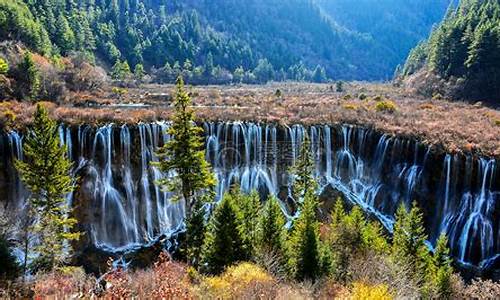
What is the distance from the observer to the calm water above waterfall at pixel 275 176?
42.8 metres

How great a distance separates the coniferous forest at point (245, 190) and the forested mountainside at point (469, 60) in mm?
354

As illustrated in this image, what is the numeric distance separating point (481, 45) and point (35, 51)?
268ft

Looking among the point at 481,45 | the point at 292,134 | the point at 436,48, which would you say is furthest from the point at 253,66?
the point at 292,134

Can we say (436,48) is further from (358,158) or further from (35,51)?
(35,51)

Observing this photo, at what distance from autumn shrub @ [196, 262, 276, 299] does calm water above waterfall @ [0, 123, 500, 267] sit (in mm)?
22089

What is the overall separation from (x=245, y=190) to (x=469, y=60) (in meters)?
53.0

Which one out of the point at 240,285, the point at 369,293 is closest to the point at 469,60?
the point at 369,293

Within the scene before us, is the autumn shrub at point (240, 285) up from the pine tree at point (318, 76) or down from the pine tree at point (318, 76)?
down

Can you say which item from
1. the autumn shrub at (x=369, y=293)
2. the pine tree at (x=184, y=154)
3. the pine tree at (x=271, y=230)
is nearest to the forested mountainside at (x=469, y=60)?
the pine tree at (x=271, y=230)

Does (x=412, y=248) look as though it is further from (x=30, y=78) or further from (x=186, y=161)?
(x=30, y=78)

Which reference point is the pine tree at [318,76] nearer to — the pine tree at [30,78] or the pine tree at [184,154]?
the pine tree at [30,78]

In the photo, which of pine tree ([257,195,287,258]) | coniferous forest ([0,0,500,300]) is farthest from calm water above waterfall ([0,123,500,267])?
pine tree ([257,195,287,258])

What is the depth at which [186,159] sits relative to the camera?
31.3 meters

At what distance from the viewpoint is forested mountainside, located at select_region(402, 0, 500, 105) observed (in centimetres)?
7638
